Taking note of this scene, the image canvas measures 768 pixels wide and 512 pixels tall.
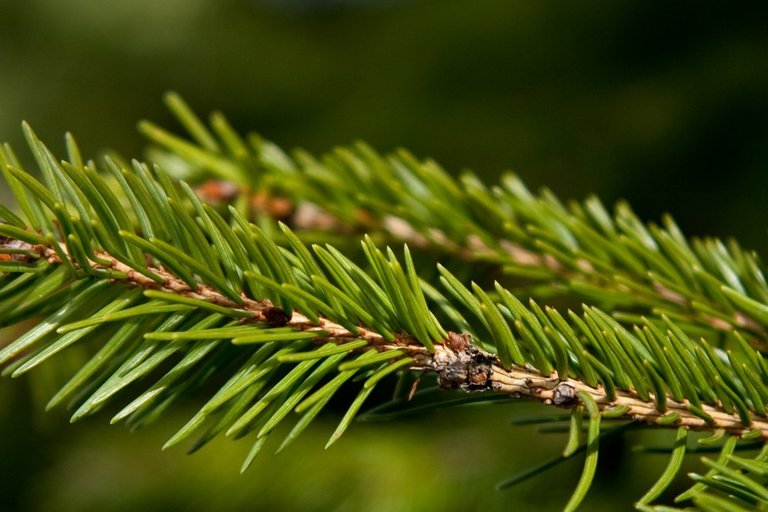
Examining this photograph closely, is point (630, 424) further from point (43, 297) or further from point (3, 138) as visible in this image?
point (3, 138)

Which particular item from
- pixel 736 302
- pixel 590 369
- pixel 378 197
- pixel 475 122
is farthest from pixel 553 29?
pixel 590 369

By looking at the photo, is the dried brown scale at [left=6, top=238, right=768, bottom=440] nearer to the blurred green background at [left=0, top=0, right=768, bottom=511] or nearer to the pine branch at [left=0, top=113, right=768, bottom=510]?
the pine branch at [left=0, top=113, right=768, bottom=510]

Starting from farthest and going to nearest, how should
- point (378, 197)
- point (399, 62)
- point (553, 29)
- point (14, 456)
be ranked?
point (399, 62) → point (553, 29) → point (14, 456) → point (378, 197)

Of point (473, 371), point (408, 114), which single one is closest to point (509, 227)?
point (473, 371)

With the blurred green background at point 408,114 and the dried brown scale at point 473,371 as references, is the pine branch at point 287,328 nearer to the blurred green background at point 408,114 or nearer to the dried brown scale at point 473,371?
the dried brown scale at point 473,371

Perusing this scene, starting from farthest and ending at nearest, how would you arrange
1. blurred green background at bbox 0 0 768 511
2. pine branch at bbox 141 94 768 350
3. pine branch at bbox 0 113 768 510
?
blurred green background at bbox 0 0 768 511 → pine branch at bbox 141 94 768 350 → pine branch at bbox 0 113 768 510

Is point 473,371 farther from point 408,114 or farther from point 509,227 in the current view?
point 408,114

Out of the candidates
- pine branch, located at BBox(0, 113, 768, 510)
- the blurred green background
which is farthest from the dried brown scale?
the blurred green background
